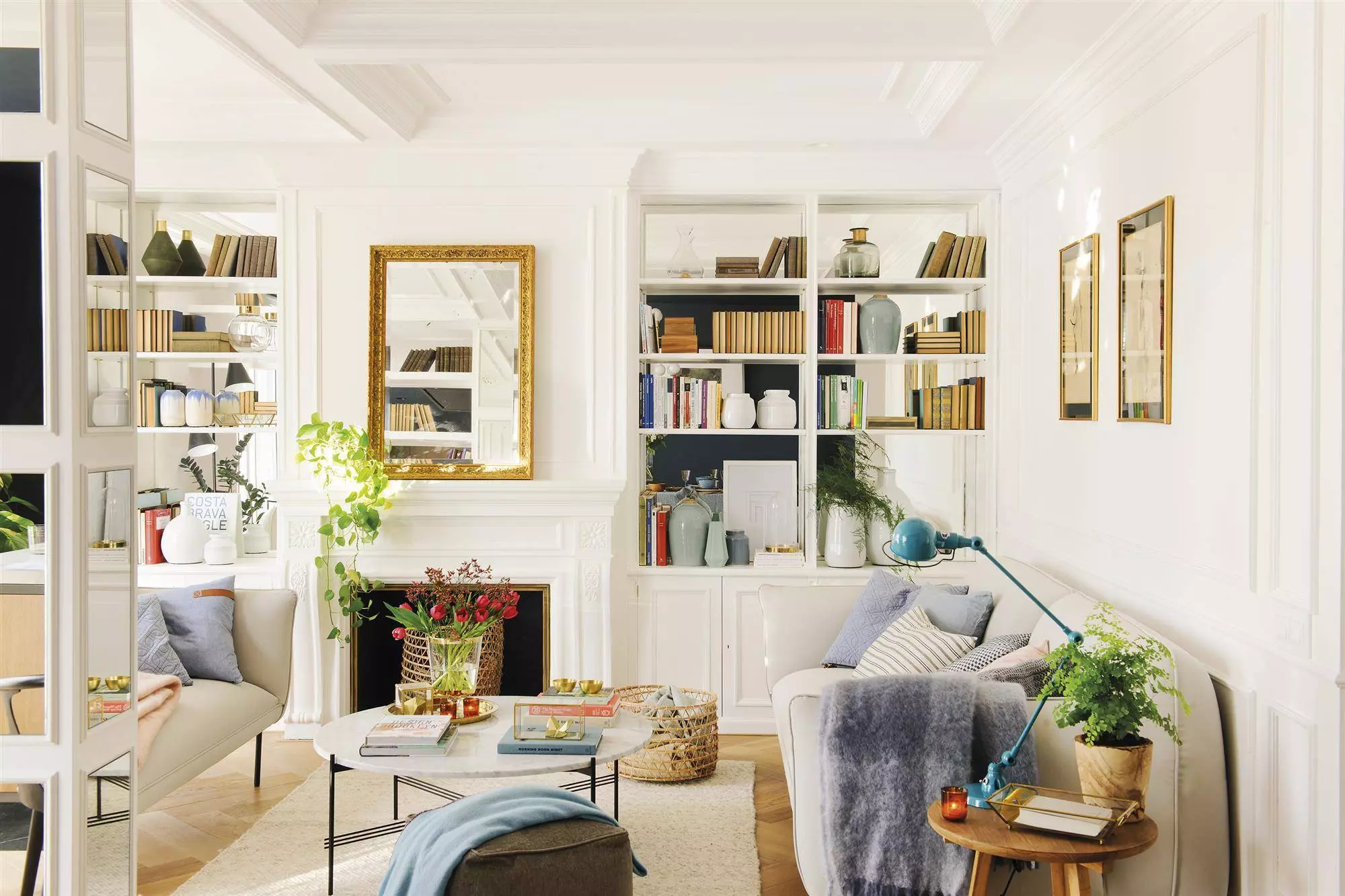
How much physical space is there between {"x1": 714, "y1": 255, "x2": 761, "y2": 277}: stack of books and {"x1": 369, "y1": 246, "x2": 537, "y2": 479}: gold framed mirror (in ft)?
2.92

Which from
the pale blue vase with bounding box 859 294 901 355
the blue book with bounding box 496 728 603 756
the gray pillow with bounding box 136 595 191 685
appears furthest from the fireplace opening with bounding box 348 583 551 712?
the pale blue vase with bounding box 859 294 901 355

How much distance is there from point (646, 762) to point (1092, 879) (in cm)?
184

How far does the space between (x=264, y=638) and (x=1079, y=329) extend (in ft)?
10.6

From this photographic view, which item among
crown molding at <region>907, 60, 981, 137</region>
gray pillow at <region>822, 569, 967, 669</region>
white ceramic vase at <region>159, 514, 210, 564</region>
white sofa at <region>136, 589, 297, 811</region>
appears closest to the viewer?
white sofa at <region>136, 589, 297, 811</region>

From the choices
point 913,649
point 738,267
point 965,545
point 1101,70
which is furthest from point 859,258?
point 965,545

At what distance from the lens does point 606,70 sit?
3963mm

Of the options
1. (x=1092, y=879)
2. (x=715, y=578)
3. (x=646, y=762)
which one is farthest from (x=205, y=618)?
(x=1092, y=879)

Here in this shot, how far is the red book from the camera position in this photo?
4738 millimetres

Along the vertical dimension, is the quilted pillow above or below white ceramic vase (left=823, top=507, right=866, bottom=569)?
below

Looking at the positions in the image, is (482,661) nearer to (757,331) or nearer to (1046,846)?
(757,331)

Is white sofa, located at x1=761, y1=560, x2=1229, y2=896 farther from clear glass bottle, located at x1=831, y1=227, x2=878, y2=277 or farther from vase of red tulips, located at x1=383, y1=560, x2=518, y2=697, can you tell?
clear glass bottle, located at x1=831, y1=227, x2=878, y2=277

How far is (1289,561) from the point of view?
229 cm

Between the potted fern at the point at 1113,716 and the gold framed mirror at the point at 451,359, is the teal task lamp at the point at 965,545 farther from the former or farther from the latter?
the gold framed mirror at the point at 451,359

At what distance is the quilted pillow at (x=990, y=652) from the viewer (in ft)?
10.3
